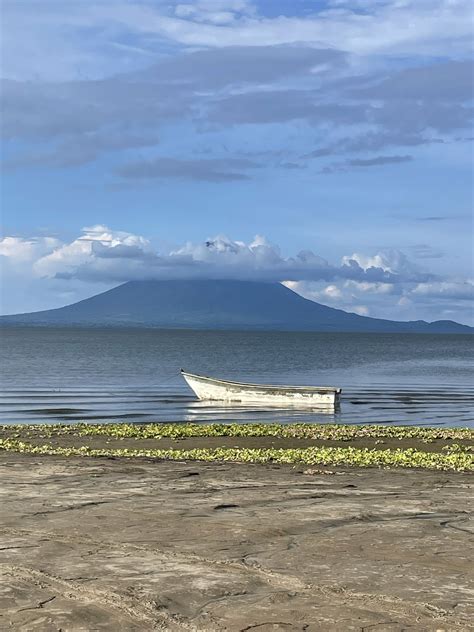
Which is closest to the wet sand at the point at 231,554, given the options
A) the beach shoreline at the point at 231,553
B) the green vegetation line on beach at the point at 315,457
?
the beach shoreline at the point at 231,553

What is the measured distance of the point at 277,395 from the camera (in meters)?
58.6

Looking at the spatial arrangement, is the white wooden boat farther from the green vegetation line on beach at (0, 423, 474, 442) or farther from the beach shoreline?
the beach shoreline

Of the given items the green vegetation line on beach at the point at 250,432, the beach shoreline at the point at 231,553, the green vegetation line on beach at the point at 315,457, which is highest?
the beach shoreline at the point at 231,553

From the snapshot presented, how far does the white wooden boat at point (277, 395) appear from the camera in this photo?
189 feet

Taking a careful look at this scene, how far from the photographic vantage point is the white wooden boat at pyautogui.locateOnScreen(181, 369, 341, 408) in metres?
57.6

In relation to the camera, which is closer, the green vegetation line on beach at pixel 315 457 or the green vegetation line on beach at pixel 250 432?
the green vegetation line on beach at pixel 315 457

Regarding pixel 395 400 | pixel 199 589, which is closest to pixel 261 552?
pixel 199 589

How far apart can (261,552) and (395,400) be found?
2260 inches

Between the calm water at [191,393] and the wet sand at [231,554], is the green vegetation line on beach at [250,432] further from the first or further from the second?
the wet sand at [231,554]

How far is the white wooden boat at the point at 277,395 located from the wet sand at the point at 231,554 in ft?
122

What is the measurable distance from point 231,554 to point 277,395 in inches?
1812

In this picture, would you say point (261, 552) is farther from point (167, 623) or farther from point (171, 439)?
point (171, 439)

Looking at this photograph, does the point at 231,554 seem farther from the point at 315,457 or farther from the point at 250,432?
the point at 250,432

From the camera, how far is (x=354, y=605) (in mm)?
10266
